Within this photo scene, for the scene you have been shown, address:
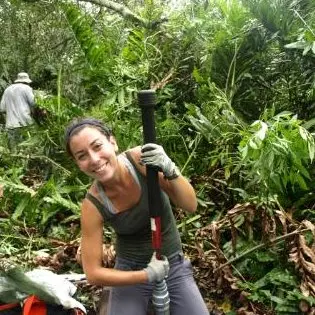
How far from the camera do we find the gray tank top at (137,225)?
2.04m

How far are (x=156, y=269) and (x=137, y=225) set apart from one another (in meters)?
0.23

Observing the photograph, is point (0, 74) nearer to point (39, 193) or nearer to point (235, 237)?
Result: point (39, 193)

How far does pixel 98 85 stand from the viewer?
5117 mm

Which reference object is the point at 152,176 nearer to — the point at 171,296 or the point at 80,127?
the point at 80,127

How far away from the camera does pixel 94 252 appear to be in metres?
2.01

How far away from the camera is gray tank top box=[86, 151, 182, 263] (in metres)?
2.04

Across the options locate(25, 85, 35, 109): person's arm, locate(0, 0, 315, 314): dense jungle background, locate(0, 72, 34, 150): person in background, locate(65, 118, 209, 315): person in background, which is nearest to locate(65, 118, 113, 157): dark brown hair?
locate(65, 118, 209, 315): person in background

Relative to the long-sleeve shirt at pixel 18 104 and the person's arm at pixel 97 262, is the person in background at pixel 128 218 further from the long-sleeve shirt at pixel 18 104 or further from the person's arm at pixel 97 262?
the long-sleeve shirt at pixel 18 104

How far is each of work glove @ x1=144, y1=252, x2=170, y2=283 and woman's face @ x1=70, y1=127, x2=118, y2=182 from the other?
423 millimetres

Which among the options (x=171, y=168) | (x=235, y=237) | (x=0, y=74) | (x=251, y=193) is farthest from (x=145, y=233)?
(x=0, y=74)

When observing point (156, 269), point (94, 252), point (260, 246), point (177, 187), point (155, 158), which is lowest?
point (260, 246)

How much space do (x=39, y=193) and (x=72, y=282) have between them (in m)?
1.30

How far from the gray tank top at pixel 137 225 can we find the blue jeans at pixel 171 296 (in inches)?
2.3

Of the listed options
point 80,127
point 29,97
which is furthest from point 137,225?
point 29,97
